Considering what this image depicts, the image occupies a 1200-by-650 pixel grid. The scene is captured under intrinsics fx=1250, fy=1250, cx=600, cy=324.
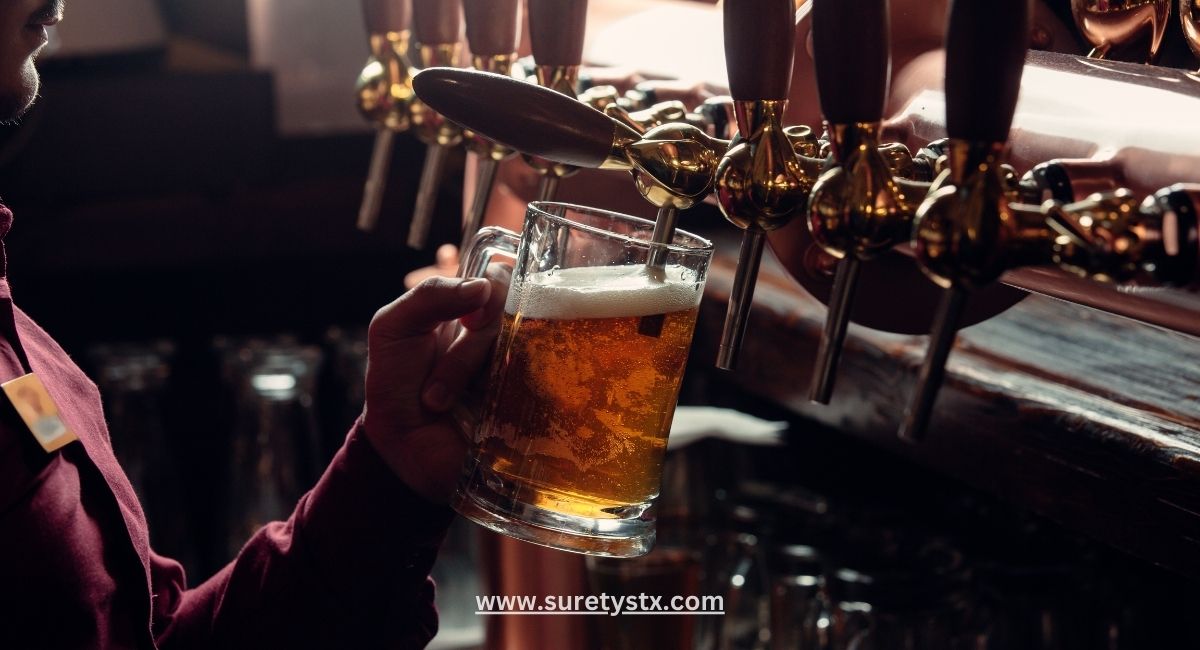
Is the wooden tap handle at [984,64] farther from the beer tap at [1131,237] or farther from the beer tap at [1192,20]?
the beer tap at [1192,20]

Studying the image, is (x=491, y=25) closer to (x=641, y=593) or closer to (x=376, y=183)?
(x=376, y=183)

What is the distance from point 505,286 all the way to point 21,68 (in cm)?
45

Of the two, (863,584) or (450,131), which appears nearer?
(450,131)

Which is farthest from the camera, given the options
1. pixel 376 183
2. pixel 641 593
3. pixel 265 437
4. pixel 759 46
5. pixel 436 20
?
pixel 265 437

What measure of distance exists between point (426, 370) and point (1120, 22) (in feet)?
2.12

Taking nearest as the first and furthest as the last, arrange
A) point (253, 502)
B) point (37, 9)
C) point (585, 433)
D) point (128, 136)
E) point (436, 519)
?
point (585, 433) < point (37, 9) < point (436, 519) < point (253, 502) < point (128, 136)

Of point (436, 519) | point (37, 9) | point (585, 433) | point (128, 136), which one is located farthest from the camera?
point (128, 136)

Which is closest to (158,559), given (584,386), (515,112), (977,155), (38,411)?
(38,411)

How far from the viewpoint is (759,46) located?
0.67 m

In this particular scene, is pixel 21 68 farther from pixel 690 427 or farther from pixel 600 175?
pixel 690 427

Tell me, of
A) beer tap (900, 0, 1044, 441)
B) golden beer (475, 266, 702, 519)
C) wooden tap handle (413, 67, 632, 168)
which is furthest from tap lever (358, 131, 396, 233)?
beer tap (900, 0, 1044, 441)

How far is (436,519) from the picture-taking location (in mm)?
1256

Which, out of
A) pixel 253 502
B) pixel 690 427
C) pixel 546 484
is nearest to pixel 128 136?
pixel 253 502

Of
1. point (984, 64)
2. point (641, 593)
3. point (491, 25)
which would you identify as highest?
point (984, 64)
